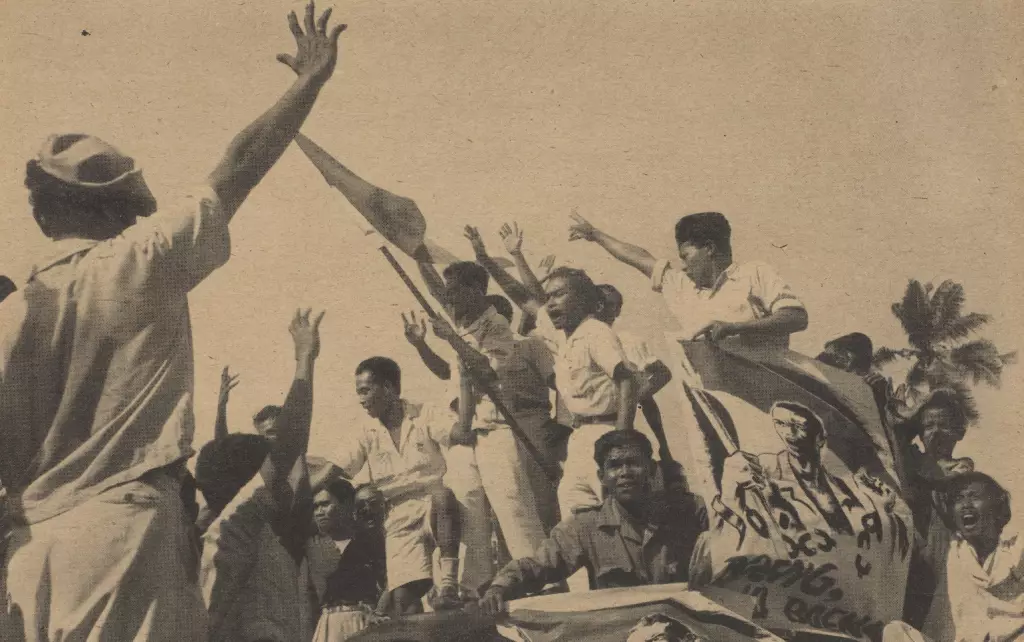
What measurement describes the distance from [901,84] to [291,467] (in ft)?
10.9

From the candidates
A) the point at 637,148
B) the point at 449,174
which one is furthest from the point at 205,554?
the point at 637,148

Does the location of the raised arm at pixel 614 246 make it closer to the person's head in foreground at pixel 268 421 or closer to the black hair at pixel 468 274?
the black hair at pixel 468 274

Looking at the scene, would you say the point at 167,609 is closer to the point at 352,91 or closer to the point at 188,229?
the point at 188,229

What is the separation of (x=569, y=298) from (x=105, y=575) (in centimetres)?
229

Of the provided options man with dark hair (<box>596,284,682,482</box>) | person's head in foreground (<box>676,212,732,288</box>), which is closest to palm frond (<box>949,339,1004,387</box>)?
person's head in foreground (<box>676,212,732,288</box>)

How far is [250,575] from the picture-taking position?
6816mm

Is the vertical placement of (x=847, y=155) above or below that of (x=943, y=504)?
above

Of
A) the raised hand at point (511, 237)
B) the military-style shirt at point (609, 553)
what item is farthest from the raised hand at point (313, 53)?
Result: the military-style shirt at point (609, 553)

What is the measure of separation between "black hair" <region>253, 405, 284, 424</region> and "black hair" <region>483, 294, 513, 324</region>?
1.02m

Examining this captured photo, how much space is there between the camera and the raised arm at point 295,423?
22.7 ft

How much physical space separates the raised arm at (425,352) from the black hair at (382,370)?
0.40 ft

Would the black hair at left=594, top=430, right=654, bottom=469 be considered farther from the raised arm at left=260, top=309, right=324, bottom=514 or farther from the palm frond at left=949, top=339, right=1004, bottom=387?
the palm frond at left=949, top=339, right=1004, bottom=387

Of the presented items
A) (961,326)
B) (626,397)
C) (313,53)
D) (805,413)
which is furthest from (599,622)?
(313,53)

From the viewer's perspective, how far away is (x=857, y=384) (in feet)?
24.1
